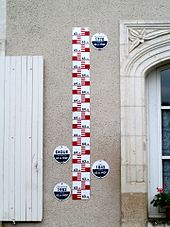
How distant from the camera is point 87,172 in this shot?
420 centimetres

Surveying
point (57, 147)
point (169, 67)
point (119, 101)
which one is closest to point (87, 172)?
point (57, 147)

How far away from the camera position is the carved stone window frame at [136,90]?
13.6 feet

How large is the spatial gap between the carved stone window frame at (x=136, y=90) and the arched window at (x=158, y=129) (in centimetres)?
15

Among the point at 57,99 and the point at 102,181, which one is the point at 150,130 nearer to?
the point at 102,181

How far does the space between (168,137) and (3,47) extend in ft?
7.55

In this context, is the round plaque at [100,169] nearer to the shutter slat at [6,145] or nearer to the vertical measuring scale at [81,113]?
the vertical measuring scale at [81,113]

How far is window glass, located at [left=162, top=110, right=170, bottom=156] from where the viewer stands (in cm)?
441

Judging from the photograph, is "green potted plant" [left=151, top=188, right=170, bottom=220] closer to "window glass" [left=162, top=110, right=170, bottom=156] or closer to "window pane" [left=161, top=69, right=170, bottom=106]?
"window glass" [left=162, top=110, right=170, bottom=156]

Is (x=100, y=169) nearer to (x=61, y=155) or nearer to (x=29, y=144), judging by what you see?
(x=61, y=155)

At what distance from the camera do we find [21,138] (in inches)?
163

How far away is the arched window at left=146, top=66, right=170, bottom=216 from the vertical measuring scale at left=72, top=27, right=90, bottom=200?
0.78m

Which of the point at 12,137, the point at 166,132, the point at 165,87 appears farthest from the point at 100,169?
the point at 165,87

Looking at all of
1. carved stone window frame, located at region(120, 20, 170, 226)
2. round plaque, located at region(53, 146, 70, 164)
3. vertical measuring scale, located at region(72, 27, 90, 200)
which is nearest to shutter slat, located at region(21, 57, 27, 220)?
round plaque, located at region(53, 146, 70, 164)

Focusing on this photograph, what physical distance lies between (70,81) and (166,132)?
1.34m
